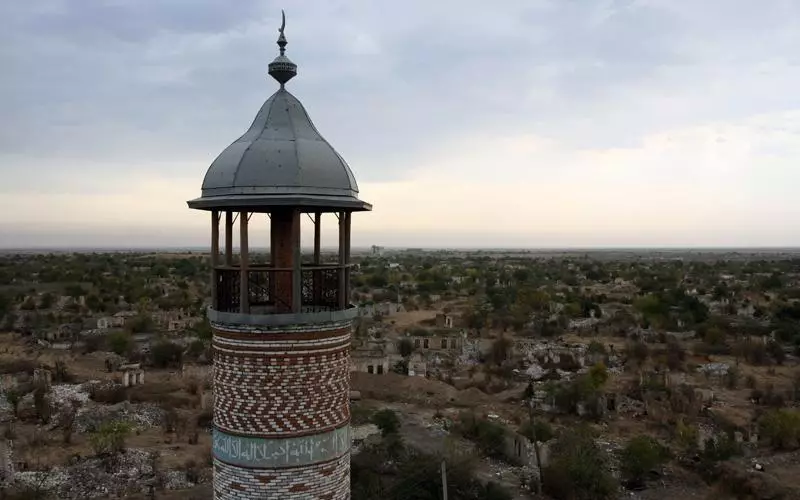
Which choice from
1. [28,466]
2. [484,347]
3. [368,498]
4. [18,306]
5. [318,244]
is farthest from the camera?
[18,306]

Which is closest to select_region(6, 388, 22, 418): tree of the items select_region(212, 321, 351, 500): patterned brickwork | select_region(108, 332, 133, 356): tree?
select_region(108, 332, 133, 356): tree

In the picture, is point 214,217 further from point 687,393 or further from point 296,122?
point 687,393

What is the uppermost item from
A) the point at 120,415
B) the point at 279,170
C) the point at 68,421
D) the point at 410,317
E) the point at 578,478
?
the point at 279,170

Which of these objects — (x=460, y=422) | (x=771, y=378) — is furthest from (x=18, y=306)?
(x=771, y=378)

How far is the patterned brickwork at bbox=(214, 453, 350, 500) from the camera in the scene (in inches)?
246

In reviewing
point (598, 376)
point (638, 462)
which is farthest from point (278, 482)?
point (598, 376)

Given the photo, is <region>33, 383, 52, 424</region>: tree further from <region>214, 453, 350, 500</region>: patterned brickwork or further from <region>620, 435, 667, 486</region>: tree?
<region>214, 453, 350, 500</region>: patterned brickwork

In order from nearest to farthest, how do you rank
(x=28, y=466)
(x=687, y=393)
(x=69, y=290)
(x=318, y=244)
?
(x=318, y=244)
(x=28, y=466)
(x=687, y=393)
(x=69, y=290)

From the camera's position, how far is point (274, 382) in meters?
6.29

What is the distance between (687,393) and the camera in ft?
80.2

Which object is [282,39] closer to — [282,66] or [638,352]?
[282,66]

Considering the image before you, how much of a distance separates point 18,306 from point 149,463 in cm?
3310

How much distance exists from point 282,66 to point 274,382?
3139 mm

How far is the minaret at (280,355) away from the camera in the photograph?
6.25 metres
